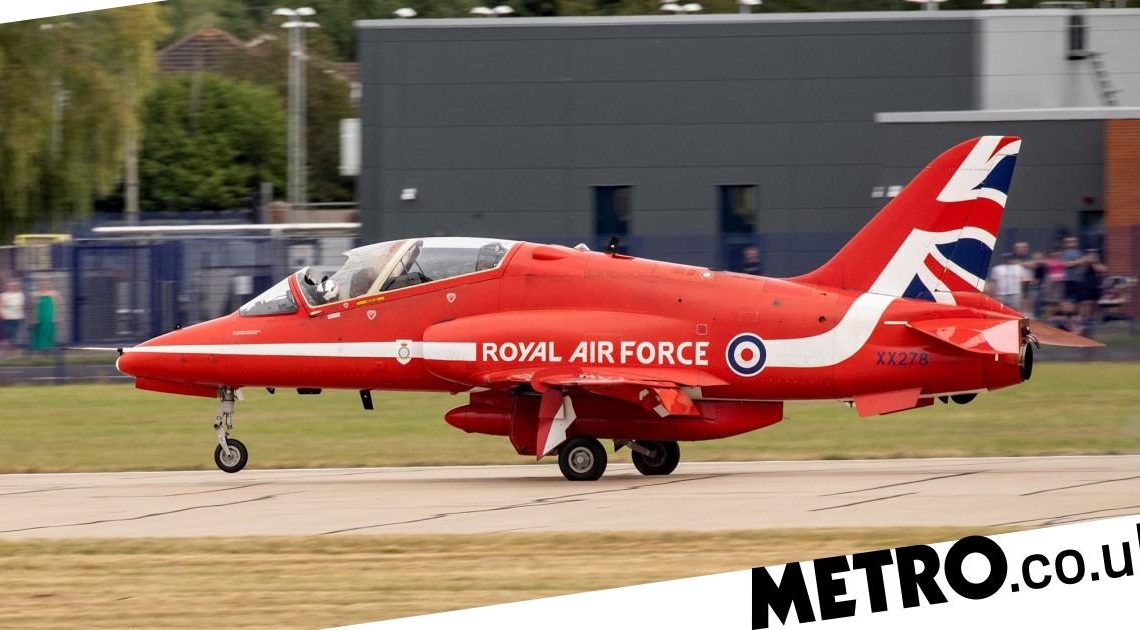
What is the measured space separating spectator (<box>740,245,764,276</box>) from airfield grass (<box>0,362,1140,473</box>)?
17.5ft

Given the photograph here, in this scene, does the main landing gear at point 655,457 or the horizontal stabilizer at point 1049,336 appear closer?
the horizontal stabilizer at point 1049,336

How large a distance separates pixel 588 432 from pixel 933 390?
3150mm

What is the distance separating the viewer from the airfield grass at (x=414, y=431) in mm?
16469

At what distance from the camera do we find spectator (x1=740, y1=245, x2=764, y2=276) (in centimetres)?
2703

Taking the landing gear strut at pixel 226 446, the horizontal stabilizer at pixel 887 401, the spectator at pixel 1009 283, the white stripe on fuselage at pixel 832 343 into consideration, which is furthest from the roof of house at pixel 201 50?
the horizontal stabilizer at pixel 887 401

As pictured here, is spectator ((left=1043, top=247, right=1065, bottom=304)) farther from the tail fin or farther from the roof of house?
the roof of house

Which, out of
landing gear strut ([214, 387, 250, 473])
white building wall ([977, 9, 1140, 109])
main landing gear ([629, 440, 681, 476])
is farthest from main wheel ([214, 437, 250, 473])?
white building wall ([977, 9, 1140, 109])

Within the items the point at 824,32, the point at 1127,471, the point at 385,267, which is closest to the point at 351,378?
the point at 385,267

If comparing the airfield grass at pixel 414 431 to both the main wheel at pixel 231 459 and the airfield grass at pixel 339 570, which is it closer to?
the main wheel at pixel 231 459

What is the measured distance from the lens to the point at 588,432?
1417cm

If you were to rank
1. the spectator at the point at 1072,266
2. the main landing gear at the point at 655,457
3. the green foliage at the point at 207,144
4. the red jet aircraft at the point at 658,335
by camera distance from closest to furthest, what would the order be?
the red jet aircraft at the point at 658,335, the main landing gear at the point at 655,457, the spectator at the point at 1072,266, the green foliage at the point at 207,144

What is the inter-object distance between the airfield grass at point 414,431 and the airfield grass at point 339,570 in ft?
17.4

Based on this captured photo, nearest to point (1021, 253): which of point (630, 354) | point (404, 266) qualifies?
point (630, 354)

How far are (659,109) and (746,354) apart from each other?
19.8m
